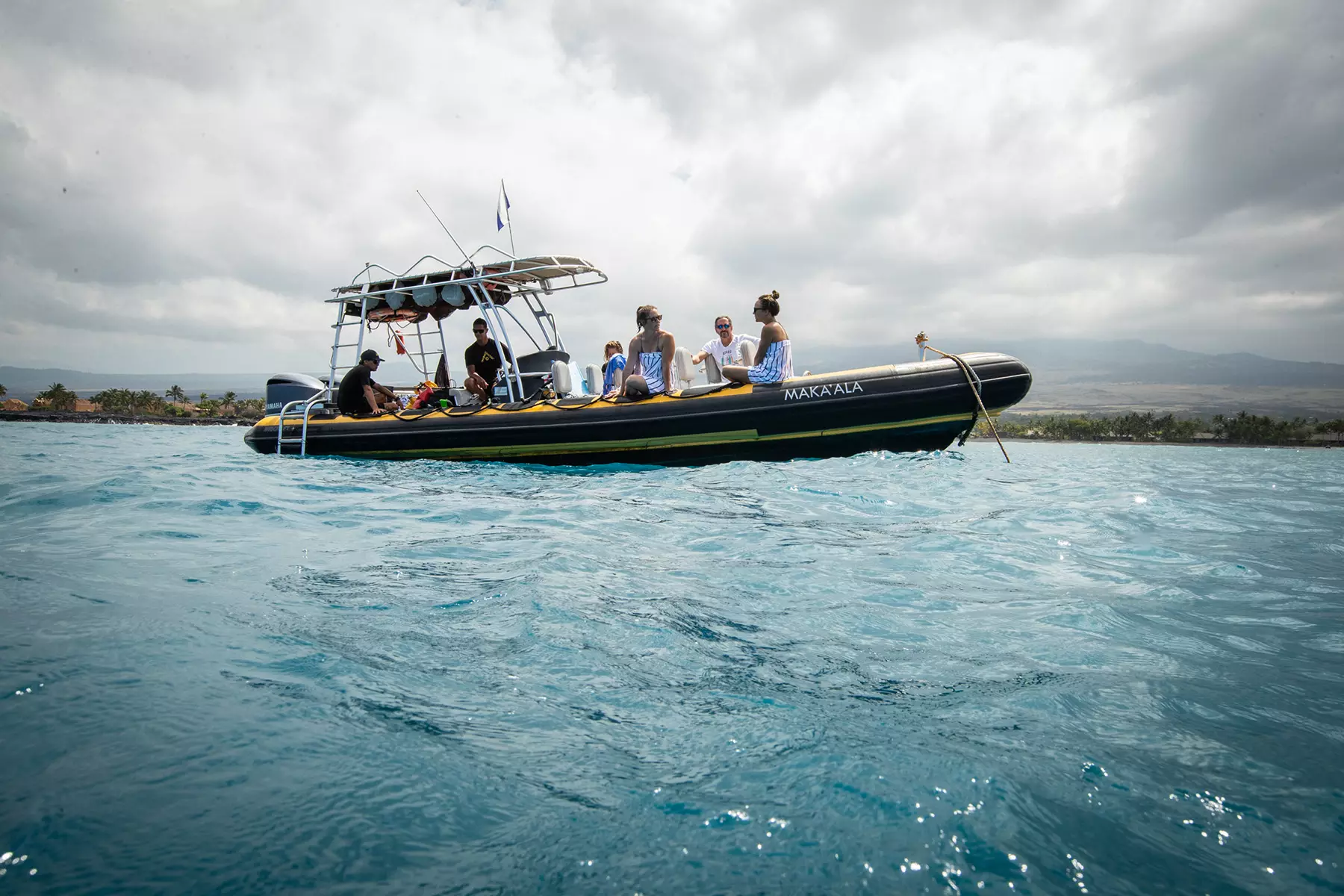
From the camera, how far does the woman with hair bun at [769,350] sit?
8.38 metres

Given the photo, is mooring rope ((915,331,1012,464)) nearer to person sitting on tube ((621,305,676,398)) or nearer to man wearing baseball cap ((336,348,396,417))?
person sitting on tube ((621,305,676,398))

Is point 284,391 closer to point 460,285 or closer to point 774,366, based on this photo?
point 460,285

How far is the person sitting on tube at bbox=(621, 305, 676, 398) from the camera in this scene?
898cm

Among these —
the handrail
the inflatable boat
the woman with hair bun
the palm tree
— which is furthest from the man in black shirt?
the palm tree

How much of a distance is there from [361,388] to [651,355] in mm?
5046

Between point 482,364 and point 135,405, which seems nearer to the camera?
point 482,364

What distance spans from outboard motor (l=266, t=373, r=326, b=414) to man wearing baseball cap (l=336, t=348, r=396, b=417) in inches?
55.4

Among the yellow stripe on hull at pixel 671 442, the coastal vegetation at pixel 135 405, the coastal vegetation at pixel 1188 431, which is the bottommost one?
the coastal vegetation at pixel 1188 431

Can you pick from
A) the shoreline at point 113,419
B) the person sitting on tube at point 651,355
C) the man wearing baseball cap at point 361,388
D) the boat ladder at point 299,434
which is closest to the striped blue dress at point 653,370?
the person sitting on tube at point 651,355

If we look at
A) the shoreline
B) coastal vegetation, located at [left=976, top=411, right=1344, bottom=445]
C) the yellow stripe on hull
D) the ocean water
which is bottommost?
coastal vegetation, located at [left=976, top=411, right=1344, bottom=445]

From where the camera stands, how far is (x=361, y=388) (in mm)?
10664

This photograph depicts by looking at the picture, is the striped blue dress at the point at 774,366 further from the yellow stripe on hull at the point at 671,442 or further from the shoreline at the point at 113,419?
the shoreline at the point at 113,419

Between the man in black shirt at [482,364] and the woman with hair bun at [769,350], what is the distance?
4319mm

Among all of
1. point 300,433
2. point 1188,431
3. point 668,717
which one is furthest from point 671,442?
point 1188,431
